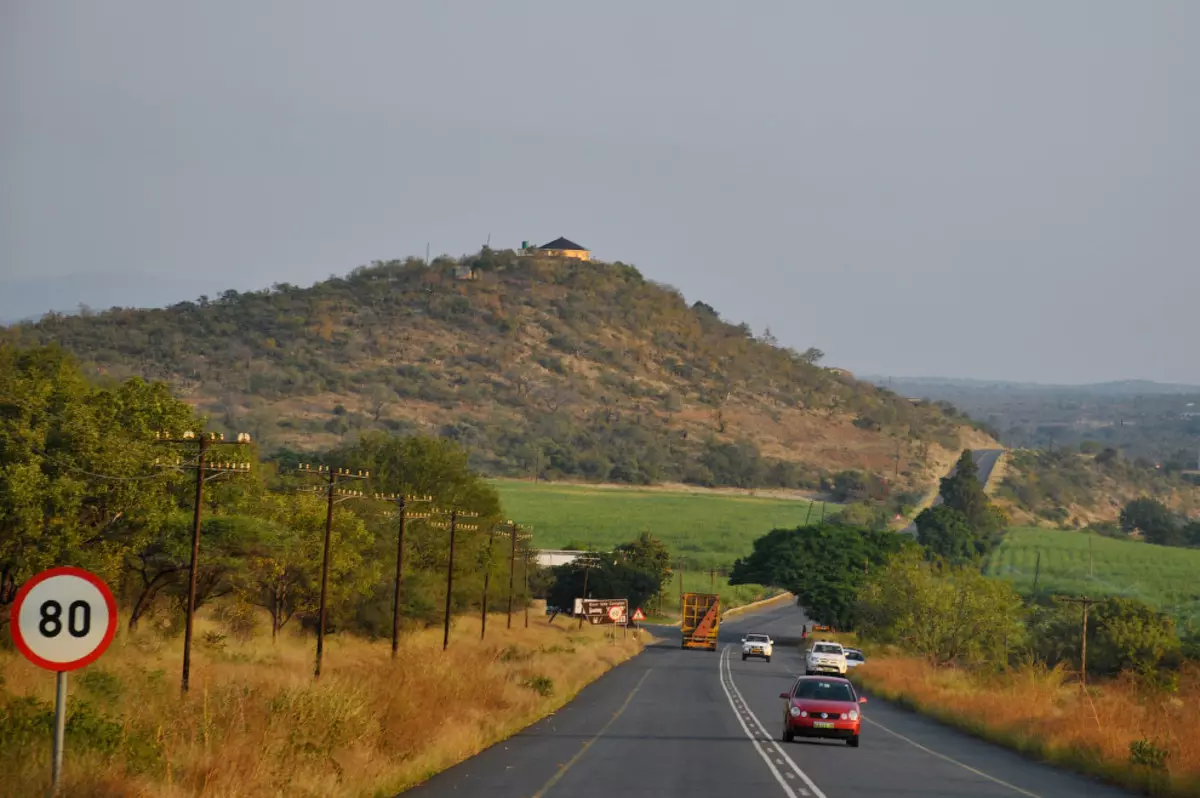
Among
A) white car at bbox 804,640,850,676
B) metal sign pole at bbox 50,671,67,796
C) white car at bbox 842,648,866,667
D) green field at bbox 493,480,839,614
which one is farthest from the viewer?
green field at bbox 493,480,839,614

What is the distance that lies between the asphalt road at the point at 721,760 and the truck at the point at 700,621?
1533 inches

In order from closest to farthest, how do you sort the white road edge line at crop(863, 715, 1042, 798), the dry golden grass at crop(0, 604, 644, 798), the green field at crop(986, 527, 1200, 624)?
1. the dry golden grass at crop(0, 604, 644, 798)
2. the white road edge line at crop(863, 715, 1042, 798)
3. the green field at crop(986, 527, 1200, 624)

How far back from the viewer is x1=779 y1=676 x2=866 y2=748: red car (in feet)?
112

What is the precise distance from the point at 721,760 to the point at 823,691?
612 cm

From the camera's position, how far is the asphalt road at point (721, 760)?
78.3ft

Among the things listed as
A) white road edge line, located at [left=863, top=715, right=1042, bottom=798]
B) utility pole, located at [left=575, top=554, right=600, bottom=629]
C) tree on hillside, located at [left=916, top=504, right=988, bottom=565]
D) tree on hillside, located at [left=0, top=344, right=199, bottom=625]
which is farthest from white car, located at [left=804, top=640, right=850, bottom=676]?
tree on hillside, located at [left=916, top=504, right=988, bottom=565]

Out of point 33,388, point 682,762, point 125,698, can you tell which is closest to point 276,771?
point 125,698

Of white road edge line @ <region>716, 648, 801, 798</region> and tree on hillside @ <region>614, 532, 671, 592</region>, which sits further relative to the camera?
tree on hillside @ <region>614, 532, 671, 592</region>

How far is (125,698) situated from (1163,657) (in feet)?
239

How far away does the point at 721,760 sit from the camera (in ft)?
96.2

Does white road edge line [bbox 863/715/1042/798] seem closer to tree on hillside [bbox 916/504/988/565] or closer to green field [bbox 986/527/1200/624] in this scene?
green field [bbox 986/527/1200/624]

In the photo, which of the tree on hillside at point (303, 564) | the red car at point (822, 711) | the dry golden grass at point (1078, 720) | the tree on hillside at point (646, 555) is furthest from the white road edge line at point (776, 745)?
the tree on hillside at point (646, 555)

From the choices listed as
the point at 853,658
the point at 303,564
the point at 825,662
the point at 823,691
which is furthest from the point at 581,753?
the point at 853,658

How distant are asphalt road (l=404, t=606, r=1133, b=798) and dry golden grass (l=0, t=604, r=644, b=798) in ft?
2.96
